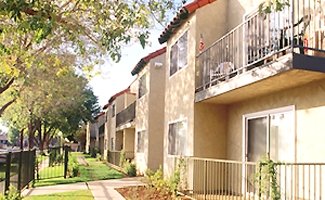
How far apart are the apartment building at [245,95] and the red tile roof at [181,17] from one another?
36 millimetres

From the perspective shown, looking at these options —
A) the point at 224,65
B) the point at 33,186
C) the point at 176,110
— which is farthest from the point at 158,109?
the point at 224,65

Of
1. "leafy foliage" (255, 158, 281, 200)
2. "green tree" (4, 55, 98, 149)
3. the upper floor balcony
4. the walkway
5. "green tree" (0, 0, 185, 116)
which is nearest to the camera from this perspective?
"green tree" (0, 0, 185, 116)

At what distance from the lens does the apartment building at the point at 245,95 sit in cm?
898

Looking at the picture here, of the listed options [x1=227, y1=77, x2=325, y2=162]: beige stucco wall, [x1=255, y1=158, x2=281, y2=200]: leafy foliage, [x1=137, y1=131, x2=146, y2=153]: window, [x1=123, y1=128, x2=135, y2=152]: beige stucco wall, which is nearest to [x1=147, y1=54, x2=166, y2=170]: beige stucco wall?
[x1=137, y1=131, x2=146, y2=153]: window

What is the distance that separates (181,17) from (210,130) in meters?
4.22

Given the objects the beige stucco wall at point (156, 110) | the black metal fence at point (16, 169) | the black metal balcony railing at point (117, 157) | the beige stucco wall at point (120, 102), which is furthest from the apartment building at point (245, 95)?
the beige stucco wall at point (120, 102)

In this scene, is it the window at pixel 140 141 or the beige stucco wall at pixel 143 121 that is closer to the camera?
the beige stucco wall at pixel 143 121

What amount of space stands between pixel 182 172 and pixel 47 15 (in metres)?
8.03

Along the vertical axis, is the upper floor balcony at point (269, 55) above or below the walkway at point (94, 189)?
above

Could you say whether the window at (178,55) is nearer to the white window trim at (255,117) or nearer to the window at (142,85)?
the white window trim at (255,117)

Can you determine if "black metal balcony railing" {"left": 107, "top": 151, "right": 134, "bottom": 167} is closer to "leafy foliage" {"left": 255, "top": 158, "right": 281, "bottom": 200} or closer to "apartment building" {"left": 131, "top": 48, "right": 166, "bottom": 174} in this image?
"apartment building" {"left": 131, "top": 48, "right": 166, "bottom": 174}

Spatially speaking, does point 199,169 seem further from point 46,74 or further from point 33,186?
point 46,74

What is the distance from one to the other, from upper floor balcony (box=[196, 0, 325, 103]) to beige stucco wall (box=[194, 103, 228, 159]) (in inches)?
29.7

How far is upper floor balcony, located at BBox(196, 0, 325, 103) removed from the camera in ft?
26.3
